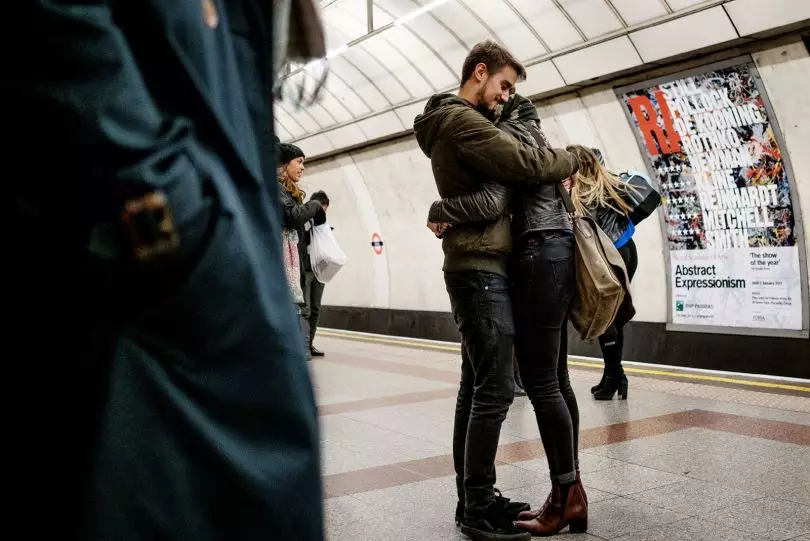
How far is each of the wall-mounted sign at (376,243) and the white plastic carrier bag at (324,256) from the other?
6.70 m

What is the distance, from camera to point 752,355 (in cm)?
842

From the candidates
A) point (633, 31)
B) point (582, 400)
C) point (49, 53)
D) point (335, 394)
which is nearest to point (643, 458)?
point (582, 400)

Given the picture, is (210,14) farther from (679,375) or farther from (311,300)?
(311,300)

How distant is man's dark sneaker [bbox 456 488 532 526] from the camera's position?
11.2 feet

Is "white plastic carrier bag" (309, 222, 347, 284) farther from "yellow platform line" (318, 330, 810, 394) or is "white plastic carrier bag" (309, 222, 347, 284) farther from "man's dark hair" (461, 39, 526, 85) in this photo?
"man's dark hair" (461, 39, 526, 85)

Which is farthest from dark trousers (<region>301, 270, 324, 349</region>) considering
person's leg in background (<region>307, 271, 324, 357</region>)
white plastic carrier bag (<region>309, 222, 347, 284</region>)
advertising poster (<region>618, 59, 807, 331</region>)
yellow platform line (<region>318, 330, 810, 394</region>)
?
advertising poster (<region>618, 59, 807, 331</region>)

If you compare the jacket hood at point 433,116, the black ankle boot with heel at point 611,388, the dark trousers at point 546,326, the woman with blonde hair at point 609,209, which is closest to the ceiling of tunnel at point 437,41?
the woman with blonde hair at point 609,209

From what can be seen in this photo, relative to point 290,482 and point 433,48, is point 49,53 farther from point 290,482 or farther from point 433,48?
point 433,48

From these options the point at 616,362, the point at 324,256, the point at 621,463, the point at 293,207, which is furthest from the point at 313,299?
the point at 621,463

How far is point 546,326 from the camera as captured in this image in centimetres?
331

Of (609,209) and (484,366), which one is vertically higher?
(609,209)

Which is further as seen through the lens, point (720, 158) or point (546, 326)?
point (720, 158)

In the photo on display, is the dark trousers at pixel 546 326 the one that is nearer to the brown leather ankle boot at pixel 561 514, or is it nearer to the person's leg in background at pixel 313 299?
the brown leather ankle boot at pixel 561 514

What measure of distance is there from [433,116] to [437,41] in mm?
8337
